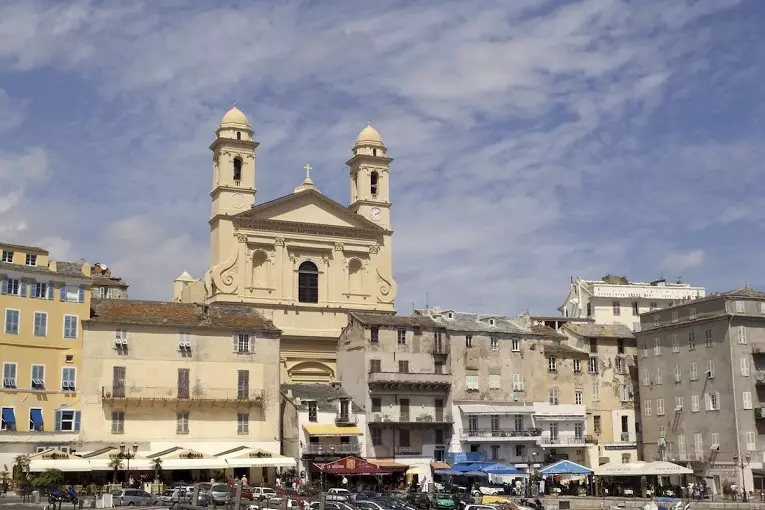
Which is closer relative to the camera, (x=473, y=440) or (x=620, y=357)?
(x=473, y=440)

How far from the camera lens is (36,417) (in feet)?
213

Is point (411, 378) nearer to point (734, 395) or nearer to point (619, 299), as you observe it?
point (734, 395)

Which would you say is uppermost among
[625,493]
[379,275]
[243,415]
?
[379,275]

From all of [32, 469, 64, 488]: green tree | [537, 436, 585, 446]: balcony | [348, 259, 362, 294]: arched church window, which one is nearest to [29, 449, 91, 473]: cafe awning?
[32, 469, 64, 488]: green tree

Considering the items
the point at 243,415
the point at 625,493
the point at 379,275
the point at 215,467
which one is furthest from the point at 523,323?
the point at 215,467

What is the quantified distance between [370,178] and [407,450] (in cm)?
2846

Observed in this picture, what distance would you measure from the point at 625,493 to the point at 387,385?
17356 millimetres

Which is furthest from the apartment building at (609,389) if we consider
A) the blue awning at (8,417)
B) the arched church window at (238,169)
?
the blue awning at (8,417)

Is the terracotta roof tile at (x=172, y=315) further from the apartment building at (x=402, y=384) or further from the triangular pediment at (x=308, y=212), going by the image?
the triangular pediment at (x=308, y=212)

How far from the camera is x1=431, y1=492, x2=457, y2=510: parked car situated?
185 ft

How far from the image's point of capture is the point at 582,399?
280 ft

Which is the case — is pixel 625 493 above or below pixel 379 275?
below

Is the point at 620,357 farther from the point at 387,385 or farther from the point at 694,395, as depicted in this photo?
the point at 387,385

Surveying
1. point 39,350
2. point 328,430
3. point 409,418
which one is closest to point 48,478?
point 39,350
